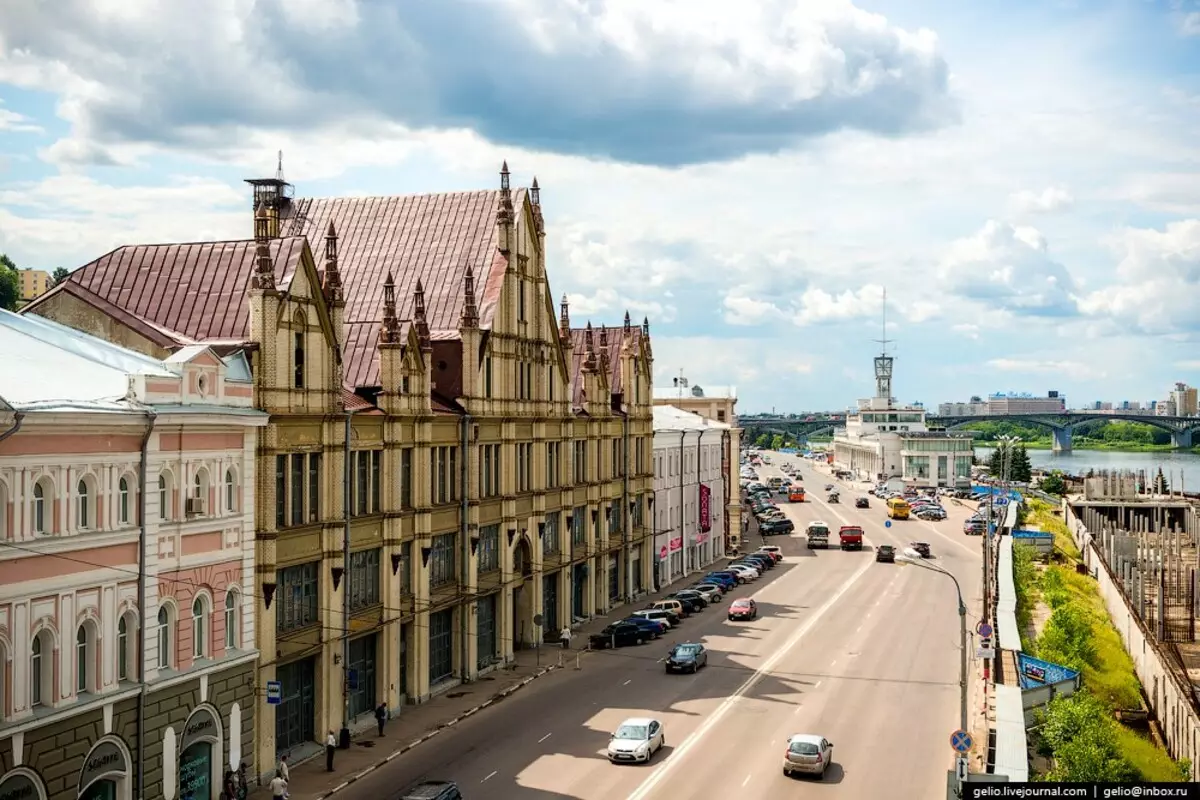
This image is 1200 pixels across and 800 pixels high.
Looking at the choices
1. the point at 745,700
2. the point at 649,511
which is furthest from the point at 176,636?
the point at 649,511

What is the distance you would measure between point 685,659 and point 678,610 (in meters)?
15.4

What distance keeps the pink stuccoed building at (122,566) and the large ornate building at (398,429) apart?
1.94 m

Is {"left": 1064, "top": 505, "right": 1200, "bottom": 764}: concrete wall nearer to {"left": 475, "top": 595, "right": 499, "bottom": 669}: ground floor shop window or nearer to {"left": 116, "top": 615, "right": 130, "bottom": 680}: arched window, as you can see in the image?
{"left": 475, "top": 595, "right": 499, "bottom": 669}: ground floor shop window

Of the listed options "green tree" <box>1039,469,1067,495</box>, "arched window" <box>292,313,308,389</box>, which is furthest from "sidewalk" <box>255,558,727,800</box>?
"green tree" <box>1039,469,1067,495</box>

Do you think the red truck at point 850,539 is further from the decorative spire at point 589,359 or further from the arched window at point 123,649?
the arched window at point 123,649

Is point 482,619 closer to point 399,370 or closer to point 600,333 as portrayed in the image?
point 399,370

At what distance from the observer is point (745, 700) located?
52.3 m

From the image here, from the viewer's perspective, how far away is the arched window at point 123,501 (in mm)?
33656

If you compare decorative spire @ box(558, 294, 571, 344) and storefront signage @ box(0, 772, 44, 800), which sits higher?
decorative spire @ box(558, 294, 571, 344)

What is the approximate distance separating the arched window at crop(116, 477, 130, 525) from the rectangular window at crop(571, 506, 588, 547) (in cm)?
3834

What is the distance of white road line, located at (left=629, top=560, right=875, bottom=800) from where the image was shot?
40.3 meters

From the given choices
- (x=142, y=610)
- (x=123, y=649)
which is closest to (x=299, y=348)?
(x=142, y=610)

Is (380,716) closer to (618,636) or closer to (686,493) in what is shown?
(618,636)

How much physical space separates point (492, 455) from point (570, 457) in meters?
11.0
